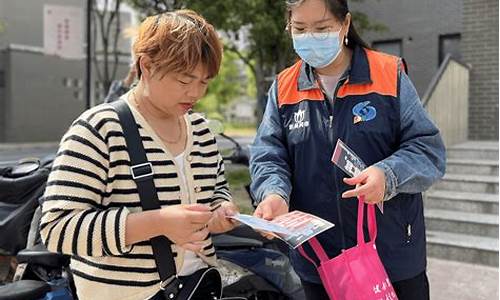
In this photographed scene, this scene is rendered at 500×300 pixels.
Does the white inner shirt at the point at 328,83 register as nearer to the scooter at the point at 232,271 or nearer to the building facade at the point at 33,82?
the scooter at the point at 232,271

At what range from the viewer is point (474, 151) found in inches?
282

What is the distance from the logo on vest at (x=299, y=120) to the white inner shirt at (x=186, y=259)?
1.73ft

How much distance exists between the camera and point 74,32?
49.7 ft

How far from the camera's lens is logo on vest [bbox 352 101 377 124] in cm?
192

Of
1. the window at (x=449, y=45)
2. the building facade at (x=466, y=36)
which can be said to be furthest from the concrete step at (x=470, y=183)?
the window at (x=449, y=45)

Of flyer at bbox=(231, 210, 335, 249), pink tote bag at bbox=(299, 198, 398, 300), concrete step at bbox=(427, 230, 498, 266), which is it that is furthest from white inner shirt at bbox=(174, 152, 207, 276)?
concrete step at bbox=(427, 230, 498, 266)

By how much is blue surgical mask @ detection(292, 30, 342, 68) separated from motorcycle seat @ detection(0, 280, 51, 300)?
1.38 metres

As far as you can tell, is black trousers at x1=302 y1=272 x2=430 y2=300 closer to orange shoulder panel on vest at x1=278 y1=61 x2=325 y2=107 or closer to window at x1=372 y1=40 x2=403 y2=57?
orange shoulder panel on vest at x1=278 y1=61 x2=325 y2=107

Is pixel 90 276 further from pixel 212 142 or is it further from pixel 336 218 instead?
pixel 336 218

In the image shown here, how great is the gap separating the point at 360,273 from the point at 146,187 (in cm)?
76

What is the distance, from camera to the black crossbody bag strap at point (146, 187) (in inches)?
58.7

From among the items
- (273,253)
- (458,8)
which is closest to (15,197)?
(273,253)

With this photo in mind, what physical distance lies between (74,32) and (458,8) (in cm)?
1049

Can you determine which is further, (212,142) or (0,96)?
(0,96)
